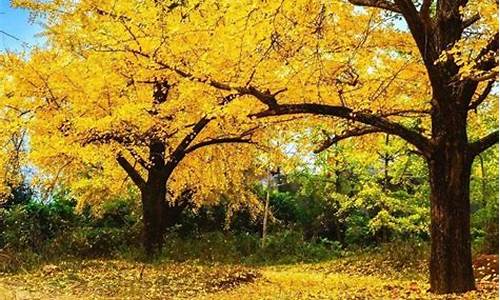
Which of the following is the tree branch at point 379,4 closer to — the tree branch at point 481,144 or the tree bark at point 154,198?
the tree branch at point 481,144

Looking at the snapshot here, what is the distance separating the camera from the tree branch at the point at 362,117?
29.7ft

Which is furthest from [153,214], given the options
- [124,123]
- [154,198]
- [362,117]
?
[362,117]

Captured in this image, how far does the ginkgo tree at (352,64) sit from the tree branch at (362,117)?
14mm

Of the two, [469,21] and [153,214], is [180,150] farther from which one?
[469,21]

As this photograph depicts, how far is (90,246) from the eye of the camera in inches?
704

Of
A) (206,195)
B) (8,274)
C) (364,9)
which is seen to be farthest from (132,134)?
(206,195)

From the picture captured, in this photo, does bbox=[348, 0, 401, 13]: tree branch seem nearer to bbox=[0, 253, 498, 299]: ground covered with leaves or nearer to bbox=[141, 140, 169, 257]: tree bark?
bbox=[0, 253, 498, 299]: ground covered with leaves

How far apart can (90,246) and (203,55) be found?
32.3 ft

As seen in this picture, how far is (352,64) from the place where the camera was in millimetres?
10430

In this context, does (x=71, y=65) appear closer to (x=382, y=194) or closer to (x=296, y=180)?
(x=382, y=194)

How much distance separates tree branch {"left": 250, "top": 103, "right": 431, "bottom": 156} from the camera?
9055 millimetres

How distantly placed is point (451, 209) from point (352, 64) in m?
2.76

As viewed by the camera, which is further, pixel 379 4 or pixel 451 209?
pixel 451 209

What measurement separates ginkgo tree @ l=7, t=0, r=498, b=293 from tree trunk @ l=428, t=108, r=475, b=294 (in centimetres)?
1
